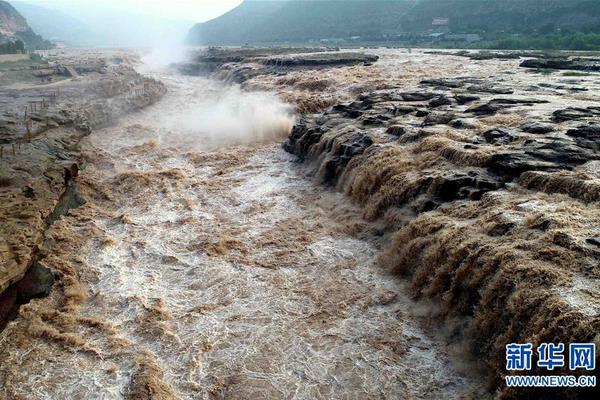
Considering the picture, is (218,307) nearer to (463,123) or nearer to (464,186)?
(464,186)

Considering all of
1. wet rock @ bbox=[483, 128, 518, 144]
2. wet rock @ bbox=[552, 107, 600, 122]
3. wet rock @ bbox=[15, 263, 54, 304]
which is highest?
wet rock @ bbox=[552, 107, 600, 122]

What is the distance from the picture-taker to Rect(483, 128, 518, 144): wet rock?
44.6ft

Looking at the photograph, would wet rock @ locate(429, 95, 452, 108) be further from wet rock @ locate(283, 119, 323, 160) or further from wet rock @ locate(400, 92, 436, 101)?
wet rock @ locate(283, 119, 323, 160)

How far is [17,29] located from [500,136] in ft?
391

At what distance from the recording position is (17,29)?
10544 cm

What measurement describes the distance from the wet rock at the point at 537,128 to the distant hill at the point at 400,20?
183 feet

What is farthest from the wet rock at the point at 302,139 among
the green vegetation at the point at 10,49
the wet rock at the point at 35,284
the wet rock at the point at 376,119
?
the green vegetation at the point at 10,49

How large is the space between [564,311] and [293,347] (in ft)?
14.1

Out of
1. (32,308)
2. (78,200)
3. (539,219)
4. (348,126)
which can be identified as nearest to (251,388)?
(32,308)

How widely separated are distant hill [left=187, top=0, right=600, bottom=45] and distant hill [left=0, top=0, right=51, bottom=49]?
54.6 meters

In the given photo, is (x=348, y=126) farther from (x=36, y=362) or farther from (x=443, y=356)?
(x=36, y=362)

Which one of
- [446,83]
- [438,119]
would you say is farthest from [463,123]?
[446,83]

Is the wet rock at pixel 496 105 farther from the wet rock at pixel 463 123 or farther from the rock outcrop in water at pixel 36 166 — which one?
the rock outcrop in water at pixel 36 166

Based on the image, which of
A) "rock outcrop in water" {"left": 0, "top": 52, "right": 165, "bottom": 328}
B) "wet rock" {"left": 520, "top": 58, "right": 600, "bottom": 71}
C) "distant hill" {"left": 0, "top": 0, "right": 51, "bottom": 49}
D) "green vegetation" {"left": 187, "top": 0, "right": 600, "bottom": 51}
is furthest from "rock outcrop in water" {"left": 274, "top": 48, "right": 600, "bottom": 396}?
"distant hill" {"left": 0, "top": 0, "right": 51, "bottom": 49}
